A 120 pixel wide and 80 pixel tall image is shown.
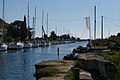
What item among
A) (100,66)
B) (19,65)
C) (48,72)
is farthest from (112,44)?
(100,66)

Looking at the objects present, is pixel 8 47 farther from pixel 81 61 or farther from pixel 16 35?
pixel 81 61

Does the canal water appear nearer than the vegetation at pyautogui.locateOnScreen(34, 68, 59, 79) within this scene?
No

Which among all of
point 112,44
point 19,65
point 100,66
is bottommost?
point 19,65

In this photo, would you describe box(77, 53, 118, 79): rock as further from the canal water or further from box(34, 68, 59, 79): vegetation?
the canal water

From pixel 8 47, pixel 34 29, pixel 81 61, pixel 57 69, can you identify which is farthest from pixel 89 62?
pixel 34 29

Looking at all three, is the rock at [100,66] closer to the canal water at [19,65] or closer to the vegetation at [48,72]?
the vegetation at [48,72]

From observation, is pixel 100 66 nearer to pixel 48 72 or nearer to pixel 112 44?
pixel 48 72

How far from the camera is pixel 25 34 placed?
16488 cm

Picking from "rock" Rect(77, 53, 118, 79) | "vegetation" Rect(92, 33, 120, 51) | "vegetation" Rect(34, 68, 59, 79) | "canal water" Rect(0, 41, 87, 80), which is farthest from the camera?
"vegetation" Rect(92, 33, 120, 51)

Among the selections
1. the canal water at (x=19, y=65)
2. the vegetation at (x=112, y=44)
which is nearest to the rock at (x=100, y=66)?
the canal water at (x=19, y=65)

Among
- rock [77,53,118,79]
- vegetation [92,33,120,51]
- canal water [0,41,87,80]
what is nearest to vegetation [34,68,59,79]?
rock [77,53,118,79]

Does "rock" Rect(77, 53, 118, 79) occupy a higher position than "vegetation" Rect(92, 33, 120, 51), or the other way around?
"vegetation" Rect(92, 33, 120, 51)

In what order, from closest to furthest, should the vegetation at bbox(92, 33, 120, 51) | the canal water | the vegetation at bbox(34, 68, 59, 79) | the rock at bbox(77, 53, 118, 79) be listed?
1. the rock at bbox(77, 53, 118, 79)
2. the vegetation at bbox(34, 68, 59, 79)
3. the canal water
4. the vegetation at bbox(92, 33, 120, 51)

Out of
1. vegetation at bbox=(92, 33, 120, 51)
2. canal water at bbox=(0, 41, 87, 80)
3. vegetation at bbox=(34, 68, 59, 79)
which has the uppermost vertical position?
vegetation at bbox=(92, 33, 120, 51)
